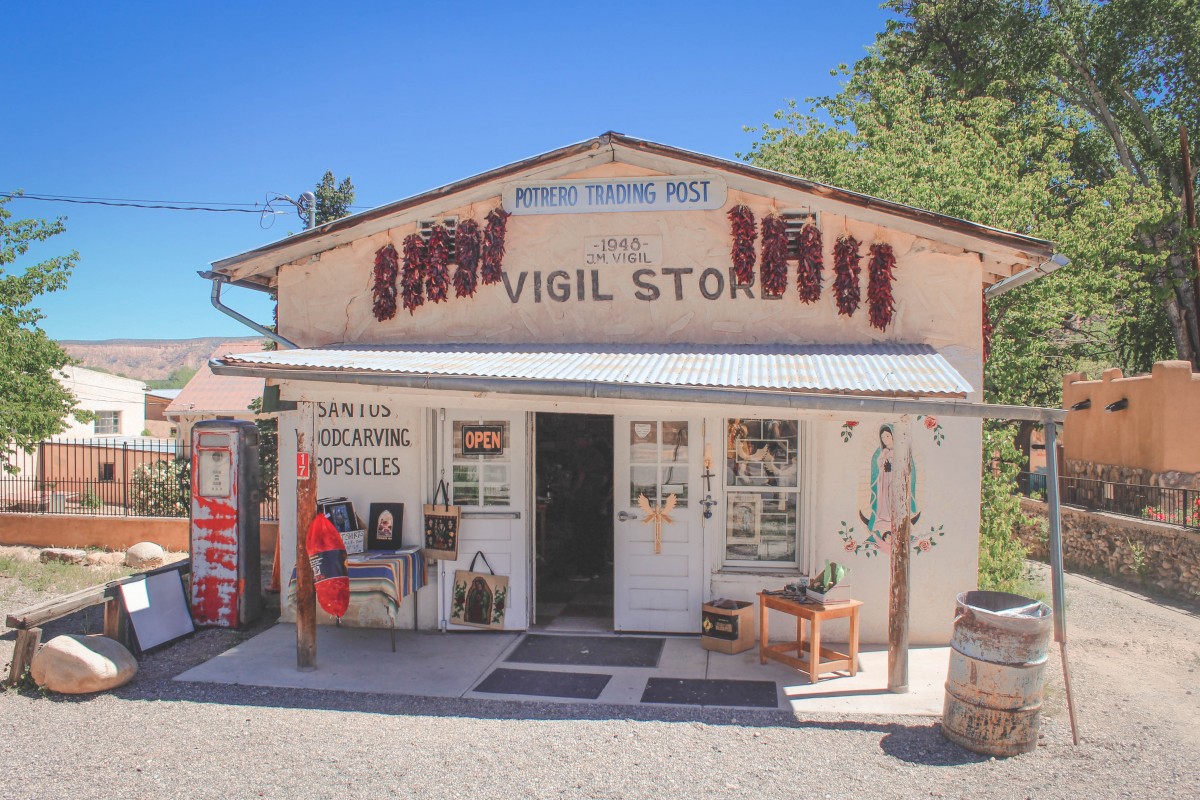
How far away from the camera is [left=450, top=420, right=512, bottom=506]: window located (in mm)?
7742

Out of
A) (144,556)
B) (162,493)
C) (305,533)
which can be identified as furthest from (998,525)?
(162,493)

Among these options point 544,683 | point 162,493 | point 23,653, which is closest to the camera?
point 23,653

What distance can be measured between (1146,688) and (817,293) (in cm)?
412

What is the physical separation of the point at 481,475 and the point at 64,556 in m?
7.11

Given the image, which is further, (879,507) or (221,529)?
(221,529)

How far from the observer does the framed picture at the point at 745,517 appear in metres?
7.54

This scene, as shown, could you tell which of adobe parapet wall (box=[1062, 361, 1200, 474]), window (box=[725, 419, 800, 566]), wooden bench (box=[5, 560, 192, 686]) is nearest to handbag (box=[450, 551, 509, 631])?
window (box=[725, 419, 800, 566])

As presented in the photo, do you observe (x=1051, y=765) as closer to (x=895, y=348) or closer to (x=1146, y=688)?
(x=1146, y=688)

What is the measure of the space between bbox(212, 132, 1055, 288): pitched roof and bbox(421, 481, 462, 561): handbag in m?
2.57

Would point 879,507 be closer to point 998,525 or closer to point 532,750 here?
point 998,525

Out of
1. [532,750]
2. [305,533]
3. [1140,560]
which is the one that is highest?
[305,533]

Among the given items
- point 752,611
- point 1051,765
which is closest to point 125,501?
point 752,611

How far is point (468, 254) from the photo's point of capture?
7883mm

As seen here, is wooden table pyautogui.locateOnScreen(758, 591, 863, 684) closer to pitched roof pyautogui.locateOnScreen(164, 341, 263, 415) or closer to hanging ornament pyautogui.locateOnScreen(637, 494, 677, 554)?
hanging ornament pyautogui.locateOnScreen(637, 494, 677, 554)
